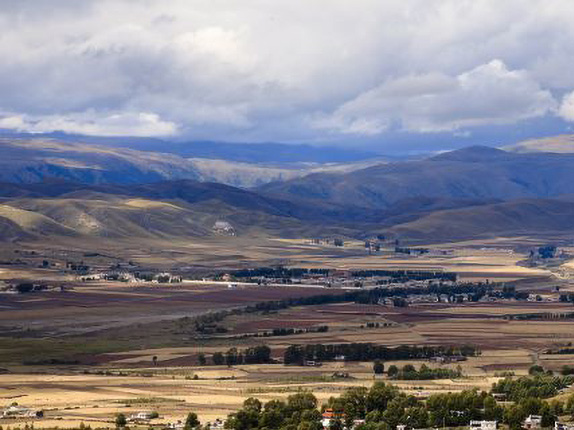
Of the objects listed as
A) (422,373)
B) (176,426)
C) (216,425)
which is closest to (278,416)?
(216,425)

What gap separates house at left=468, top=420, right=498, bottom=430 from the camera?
7481 cm

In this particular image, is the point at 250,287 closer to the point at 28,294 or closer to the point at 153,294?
the point at 153,294

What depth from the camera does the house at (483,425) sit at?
74812mm

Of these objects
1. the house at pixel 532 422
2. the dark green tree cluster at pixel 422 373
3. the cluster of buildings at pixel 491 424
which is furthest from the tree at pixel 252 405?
the dark green tree cluster at pixel 422 373

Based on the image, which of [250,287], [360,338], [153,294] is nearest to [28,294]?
[153,294]

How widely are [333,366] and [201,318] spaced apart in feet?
137

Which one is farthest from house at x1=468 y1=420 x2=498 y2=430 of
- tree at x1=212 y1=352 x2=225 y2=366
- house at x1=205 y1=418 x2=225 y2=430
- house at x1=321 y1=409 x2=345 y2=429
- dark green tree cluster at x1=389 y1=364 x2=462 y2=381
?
tree at x1=212 y1=352 x2=225 y2=366

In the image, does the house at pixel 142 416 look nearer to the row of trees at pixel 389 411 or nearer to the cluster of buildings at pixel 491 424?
the row of trees at pixel 389 411

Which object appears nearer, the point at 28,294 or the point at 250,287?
the point at 28,294

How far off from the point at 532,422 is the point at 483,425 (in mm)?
2768

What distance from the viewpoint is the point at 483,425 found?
75.1 m

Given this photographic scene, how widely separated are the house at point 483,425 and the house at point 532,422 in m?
1.64

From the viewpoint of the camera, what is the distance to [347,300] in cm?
17325

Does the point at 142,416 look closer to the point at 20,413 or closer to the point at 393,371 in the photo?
the point at 20,413
